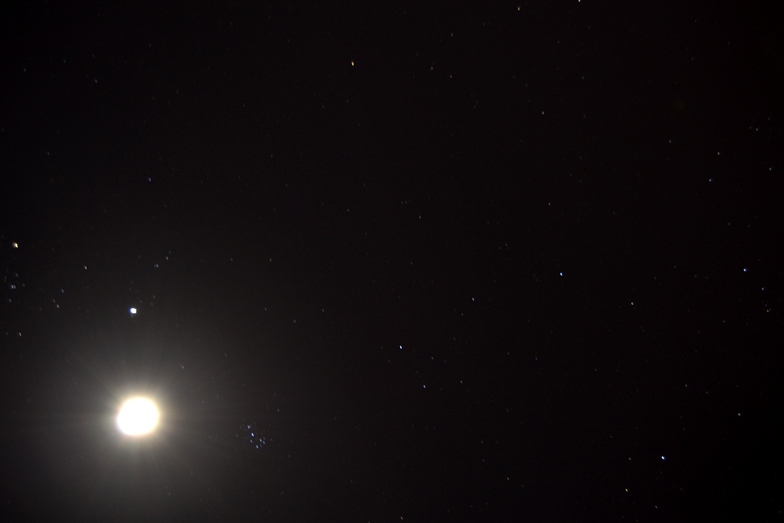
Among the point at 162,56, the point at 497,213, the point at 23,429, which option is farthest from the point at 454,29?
the point at 23,429

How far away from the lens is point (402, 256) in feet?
2.23

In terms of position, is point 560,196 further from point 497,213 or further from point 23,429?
point 23,429

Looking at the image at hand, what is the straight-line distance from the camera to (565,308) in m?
0.68

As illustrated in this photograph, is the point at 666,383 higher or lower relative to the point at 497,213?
lower

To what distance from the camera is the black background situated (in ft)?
2.00

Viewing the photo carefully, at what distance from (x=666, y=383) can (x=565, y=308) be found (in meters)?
0.18

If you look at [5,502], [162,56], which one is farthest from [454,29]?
[5,502]

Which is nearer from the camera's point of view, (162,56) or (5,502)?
(162,56)

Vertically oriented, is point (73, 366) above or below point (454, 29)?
below

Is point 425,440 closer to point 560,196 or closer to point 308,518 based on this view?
point 308,518

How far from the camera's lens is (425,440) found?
76 cm

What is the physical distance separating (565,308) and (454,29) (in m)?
0.39

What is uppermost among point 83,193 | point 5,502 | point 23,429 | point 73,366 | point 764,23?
point 764,23

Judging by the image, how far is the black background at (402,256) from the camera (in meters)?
0.61
